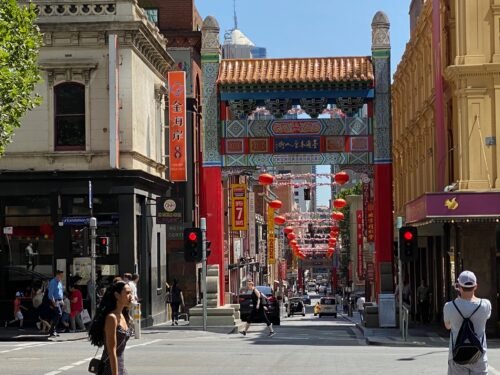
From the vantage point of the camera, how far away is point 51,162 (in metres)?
38.7

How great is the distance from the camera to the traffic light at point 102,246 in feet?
117

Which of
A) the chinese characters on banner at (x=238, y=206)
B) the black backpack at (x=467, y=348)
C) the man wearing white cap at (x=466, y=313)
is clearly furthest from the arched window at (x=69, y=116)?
the black backpack at (x=467, y=348)

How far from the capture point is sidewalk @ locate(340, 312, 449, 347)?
29987mm

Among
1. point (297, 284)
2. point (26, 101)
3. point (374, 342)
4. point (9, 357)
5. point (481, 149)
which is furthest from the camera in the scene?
point (297, 284)

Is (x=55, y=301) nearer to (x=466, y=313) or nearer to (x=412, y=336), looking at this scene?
(x=412, y=336)

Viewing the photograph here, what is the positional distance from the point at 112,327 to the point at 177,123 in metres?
30.4

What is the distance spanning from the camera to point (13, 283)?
38938mm

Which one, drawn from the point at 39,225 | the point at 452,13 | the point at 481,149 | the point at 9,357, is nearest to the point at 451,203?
the point at 481,149

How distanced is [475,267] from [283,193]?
5600 inches

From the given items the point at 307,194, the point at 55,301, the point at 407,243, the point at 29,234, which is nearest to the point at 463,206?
the point at 407,243

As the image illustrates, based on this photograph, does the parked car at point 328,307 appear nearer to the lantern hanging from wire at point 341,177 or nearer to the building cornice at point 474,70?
the lantern hanging from wire at point 341,177

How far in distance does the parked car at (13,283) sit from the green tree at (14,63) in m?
11.5

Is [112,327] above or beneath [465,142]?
beneath

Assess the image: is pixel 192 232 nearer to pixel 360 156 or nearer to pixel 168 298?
pixel 360 156
